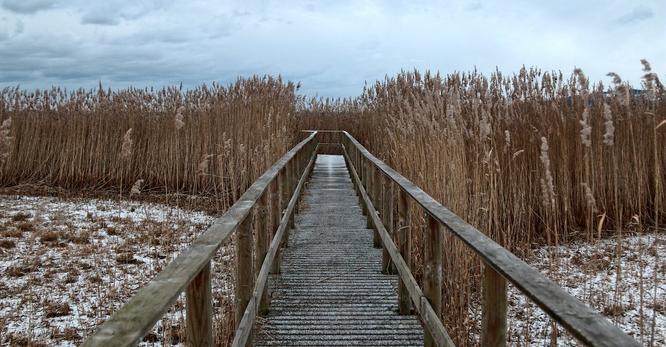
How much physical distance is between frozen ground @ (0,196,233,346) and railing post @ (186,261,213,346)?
→ 85 centimetres

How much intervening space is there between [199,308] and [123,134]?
29.2 feet

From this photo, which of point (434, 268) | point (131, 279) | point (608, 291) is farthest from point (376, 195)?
point (434, 268)

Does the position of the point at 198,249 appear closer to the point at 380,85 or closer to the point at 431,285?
the point at 431,285

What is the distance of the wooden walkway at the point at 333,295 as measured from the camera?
3346mm

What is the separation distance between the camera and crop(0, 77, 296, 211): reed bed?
905 centimetres

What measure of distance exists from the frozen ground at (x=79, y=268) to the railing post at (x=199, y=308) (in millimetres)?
846

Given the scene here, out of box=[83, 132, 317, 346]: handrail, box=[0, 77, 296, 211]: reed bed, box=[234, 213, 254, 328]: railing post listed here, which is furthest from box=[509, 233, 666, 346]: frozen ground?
box=[0, 77, 296, 211]: reed bed

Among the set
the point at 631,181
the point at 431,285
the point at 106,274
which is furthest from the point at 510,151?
the point at 106,274

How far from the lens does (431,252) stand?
9.04 ft

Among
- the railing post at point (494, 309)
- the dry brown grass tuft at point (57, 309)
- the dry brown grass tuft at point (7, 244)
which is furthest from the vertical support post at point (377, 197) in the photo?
the dry brown grass tuft at point (7, 244)

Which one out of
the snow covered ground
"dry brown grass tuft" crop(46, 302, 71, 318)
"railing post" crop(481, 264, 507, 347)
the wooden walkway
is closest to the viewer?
"railing post" crop(481, 264, 507, 347)

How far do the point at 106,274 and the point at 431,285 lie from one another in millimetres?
3438

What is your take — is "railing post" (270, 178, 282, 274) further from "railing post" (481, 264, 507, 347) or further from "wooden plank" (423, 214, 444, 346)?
"railing post" (481, 264, 507, 347)

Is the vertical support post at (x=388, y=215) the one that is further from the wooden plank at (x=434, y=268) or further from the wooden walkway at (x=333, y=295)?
the wooden plank at (x=434, y=268)
